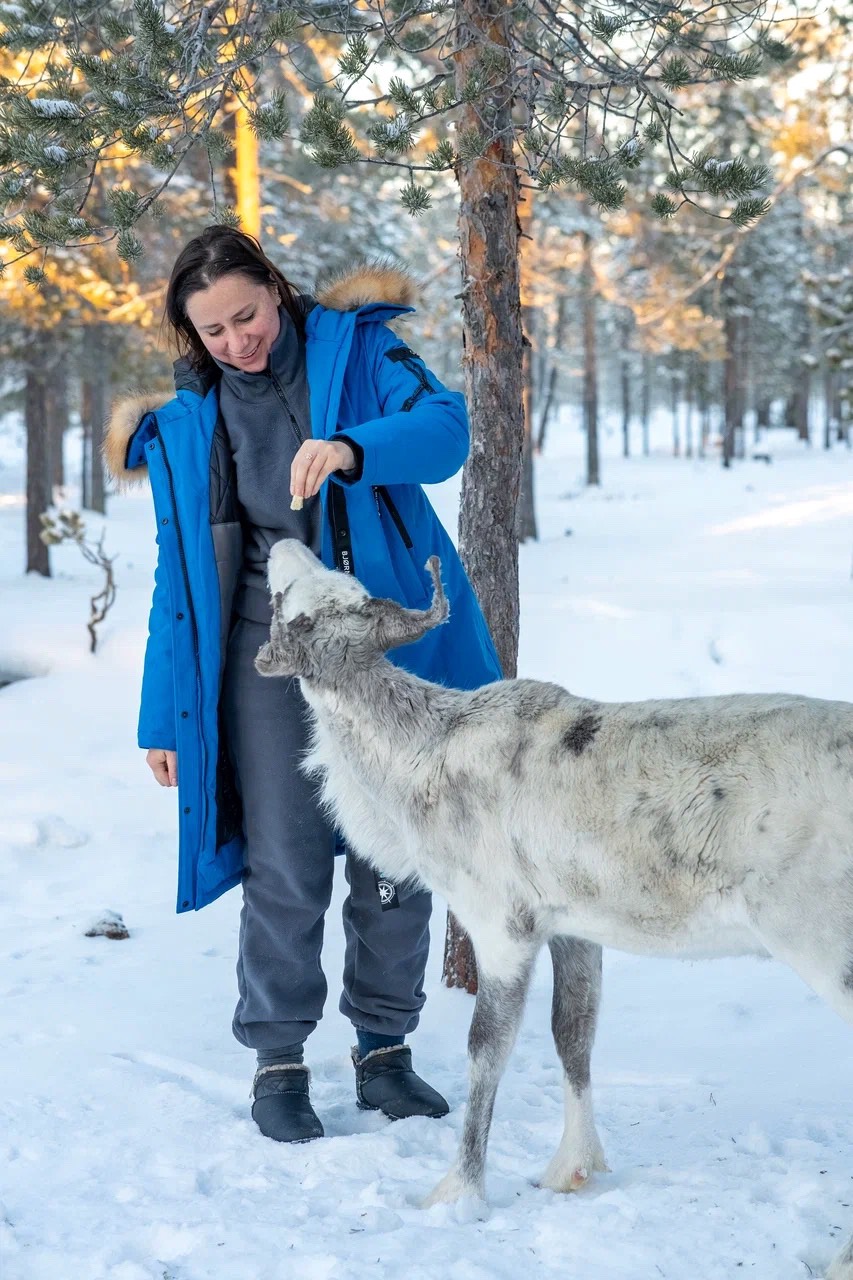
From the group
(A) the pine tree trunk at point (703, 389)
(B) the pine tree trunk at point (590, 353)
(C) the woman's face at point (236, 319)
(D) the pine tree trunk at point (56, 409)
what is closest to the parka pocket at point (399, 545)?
(C) the woman's face at point (236, 319)

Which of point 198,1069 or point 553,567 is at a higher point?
point 553,567

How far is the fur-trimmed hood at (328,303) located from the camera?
3.69m

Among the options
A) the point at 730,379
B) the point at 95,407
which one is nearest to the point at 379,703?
the point at 95,407

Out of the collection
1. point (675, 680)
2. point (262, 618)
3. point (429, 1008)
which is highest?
point (262, 618)

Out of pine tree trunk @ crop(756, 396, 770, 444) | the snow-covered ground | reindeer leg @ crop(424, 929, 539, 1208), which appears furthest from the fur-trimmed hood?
pine tree trunk @ crop(756, 396, 770, 444)

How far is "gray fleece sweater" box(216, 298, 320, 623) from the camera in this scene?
3.60 metres

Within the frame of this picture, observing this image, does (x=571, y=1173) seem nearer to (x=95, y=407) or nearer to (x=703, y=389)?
(x=95, y=407)

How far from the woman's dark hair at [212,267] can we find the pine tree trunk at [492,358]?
129cm

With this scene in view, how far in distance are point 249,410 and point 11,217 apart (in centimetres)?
196

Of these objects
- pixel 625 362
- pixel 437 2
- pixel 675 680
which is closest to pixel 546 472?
pixel 625 362

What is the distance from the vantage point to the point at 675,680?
10250 millimetres

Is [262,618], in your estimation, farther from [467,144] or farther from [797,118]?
[797,118]

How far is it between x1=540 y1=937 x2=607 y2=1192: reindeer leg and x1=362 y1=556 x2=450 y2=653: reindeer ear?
1.06 meters

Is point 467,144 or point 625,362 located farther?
point 625,362
